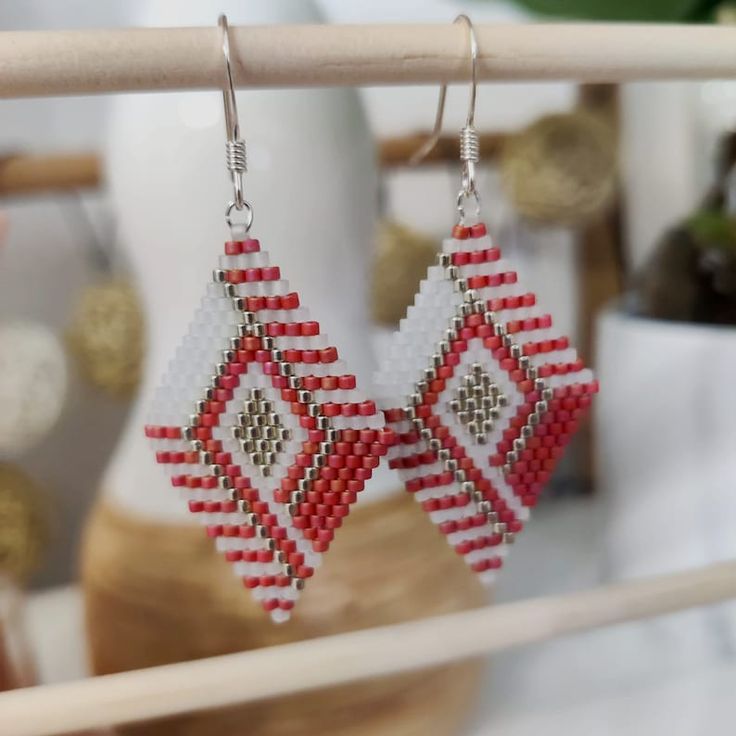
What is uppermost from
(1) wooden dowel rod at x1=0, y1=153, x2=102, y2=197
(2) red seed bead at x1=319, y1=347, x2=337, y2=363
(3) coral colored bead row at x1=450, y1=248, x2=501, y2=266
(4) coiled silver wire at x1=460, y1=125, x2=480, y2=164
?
(4) coiled silver wire at x1=460, y1=125, x2=480, y2=164

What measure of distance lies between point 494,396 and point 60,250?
1.73 feet

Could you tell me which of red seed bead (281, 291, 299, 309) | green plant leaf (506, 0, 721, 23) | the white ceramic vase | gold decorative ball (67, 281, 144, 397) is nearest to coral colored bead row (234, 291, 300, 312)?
red seed bead (281, 291, 299, 309)

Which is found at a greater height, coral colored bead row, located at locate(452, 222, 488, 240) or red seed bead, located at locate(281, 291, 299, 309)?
coral colored bead row, located at locate(452, 222, 488, 240)

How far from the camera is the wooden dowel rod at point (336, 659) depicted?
32 centimetres

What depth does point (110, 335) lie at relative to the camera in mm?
633

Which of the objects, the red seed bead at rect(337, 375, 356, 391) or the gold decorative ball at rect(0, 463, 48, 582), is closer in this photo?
the red seed bead at rect(337, 375, 356, 391)

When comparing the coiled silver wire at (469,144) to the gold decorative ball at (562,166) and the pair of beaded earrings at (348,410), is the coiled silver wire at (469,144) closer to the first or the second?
the pair of beaded earrings at (348,410)

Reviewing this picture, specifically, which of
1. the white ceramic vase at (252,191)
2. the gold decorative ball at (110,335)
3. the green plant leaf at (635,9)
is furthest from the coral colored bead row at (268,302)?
the green plant leaf at (635,9)

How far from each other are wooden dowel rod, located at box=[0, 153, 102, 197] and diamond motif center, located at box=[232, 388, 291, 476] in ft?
1.28

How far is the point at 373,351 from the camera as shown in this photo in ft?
1.57

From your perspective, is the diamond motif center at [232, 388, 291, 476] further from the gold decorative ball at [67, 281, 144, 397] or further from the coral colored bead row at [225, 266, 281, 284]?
the gold decorative ball at [67, 281, 144, 397]

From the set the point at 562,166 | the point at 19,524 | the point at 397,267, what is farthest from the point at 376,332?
the point at 19,524

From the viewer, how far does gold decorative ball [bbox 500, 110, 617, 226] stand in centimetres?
66

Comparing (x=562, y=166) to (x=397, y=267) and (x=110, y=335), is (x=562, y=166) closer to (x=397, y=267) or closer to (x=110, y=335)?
(x=397, y=267)
